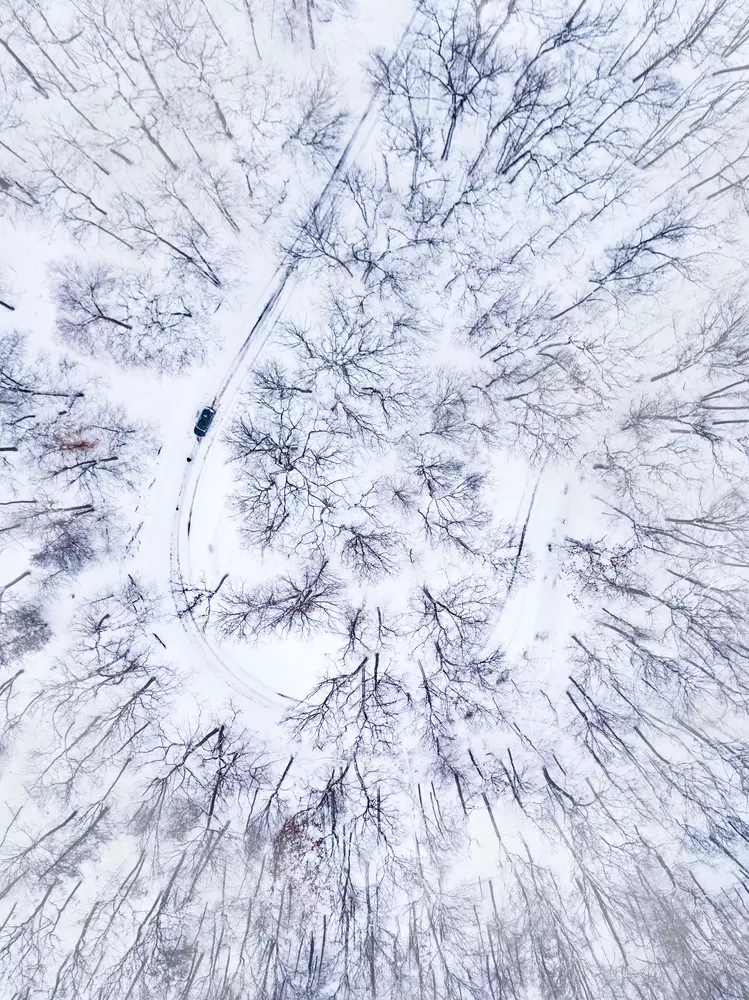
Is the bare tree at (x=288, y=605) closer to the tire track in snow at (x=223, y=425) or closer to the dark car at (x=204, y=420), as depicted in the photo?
the tire track in snow at (x=223, y=425)

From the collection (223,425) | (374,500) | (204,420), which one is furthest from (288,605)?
(204,420)

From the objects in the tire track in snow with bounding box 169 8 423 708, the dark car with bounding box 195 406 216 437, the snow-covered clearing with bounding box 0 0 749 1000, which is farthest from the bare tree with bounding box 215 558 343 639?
the dark car with bounding box 195 406 216 437

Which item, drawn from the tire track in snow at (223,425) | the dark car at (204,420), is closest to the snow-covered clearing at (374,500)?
the tire track in snow at (223,425)

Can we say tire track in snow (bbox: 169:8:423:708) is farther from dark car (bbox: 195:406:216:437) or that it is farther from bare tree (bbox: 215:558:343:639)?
bare tree (bbox: 215:558:343:639)

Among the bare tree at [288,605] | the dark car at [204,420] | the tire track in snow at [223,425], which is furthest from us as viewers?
the bare tree at [288,605]

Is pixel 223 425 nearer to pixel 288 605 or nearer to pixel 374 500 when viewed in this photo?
pixel 374 500

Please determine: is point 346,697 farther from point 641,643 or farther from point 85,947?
point 85,947

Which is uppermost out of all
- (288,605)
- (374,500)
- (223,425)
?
(223,425)

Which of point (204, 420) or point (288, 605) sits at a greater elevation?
point (204, 420)
